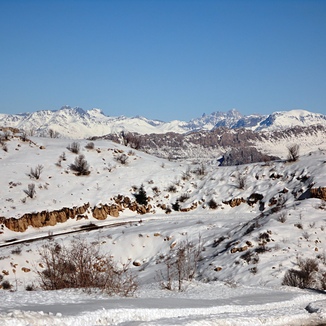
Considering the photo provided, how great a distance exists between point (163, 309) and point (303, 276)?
10658 mm

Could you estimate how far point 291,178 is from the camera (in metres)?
44.5

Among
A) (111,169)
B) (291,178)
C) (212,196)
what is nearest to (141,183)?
(111,169)

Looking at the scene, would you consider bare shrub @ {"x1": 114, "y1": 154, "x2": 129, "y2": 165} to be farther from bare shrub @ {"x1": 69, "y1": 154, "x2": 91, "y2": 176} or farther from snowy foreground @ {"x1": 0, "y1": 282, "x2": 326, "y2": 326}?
snowy foreground @ {"x1": 0, "y1": 282, "x2": 326, "y2": 326}

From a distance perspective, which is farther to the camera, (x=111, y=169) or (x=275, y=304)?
(x=111, y=169)

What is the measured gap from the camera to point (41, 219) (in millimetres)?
40562

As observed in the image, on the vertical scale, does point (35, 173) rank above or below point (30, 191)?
above

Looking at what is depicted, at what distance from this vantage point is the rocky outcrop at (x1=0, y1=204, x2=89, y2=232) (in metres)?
38.6

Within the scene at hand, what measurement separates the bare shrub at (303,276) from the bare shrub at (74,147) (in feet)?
133

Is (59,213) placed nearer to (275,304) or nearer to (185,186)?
(185,186)

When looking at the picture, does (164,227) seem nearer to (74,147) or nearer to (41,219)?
(41,219)

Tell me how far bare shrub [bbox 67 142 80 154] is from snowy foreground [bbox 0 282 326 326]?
44270 mm

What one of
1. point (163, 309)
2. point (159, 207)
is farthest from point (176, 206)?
point (163, 309)

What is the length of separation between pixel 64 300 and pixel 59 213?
3402 cm

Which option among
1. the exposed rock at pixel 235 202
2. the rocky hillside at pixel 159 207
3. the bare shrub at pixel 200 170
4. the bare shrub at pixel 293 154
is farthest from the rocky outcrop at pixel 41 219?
the bare shrub at pixel 293 154
